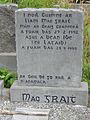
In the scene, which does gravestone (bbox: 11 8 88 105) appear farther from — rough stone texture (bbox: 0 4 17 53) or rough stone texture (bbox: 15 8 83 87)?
rough stone texture (bbox: 0 4 17 53)

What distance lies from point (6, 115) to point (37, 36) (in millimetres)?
1149

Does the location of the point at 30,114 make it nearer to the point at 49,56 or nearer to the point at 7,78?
the point at 49,56

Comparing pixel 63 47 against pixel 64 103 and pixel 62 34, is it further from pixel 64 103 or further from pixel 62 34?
pixel 64 103

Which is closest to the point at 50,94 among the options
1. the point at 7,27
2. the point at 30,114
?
the point at 30,114

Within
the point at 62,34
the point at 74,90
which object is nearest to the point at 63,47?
the point at 62,34

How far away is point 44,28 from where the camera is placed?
518 centimetres

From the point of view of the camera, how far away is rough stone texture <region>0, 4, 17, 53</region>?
260 inches

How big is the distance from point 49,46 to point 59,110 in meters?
0.87

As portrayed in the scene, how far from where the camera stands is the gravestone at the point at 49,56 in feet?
16.9

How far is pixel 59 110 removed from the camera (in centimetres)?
505

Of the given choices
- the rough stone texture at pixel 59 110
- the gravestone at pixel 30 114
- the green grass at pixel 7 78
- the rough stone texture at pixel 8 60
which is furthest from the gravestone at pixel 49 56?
the rough stone texture at pixel 8 60

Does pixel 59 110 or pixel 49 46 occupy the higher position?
pixel 49 46

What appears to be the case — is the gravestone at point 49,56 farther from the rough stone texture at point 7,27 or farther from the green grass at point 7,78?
the rough stone texture at point 7,27

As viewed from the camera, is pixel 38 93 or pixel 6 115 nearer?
pixel 6 115
